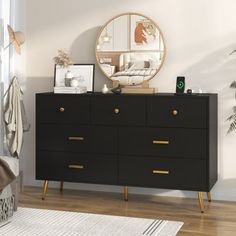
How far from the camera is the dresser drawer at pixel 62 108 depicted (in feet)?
16.1

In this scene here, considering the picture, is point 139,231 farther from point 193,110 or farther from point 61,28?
point 61,28

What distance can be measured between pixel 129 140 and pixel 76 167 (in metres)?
0.53

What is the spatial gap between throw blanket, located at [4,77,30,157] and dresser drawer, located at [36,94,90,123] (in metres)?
0.23

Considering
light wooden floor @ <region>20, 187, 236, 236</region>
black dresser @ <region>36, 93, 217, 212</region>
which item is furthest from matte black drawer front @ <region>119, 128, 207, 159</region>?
light wooden floor @ <region>20, 187, 236, 236</region>

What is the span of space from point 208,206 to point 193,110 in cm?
82

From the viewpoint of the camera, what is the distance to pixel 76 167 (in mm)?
4961

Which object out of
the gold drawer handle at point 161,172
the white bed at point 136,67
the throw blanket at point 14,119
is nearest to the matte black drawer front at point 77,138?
the throw blanket at point 14,119

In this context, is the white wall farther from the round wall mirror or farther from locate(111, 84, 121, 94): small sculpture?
locate(111, 84, 121, 94): small sculpture

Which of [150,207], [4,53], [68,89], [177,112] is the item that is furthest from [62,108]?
[150,207]

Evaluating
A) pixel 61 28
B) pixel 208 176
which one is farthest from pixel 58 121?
pixel 208 176

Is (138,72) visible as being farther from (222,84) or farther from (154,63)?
(222,84)

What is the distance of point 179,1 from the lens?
5.05m

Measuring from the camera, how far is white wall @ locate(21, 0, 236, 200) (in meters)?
4.96

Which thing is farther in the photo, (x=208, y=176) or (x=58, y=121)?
(x=58, y=121)
